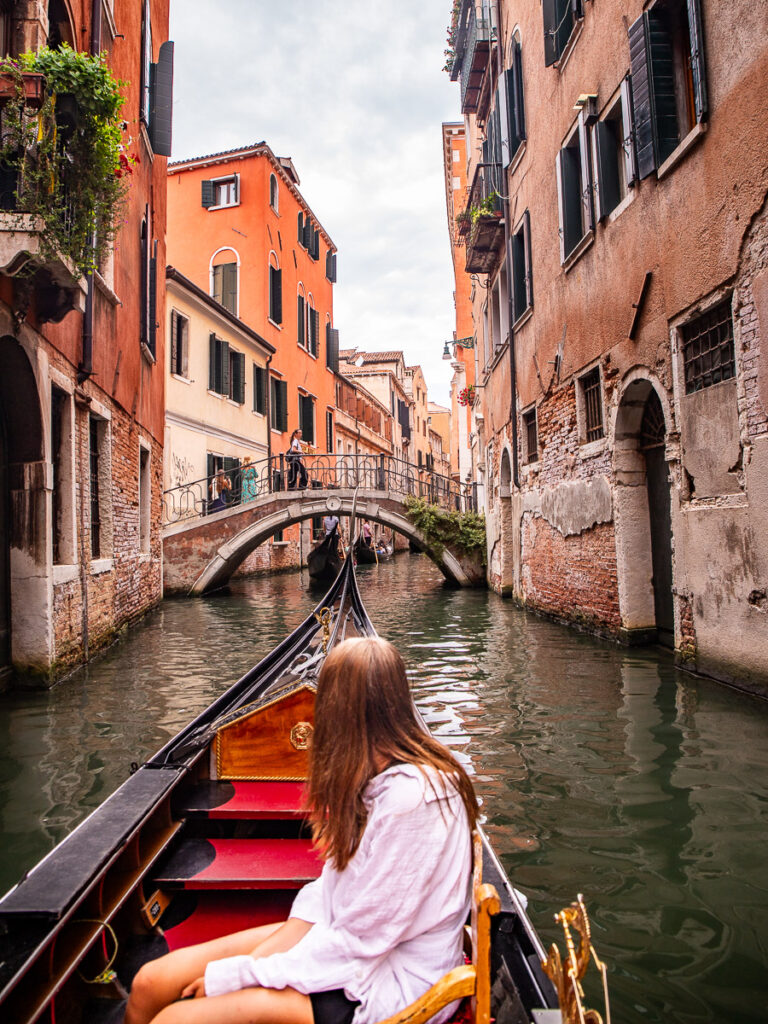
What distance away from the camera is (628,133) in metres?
5.89

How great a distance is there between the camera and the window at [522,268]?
9242 mm

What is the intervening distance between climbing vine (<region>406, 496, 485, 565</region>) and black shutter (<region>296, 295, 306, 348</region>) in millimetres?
8386

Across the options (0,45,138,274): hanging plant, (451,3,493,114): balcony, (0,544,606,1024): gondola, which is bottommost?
(0,544,606,1024): gondola

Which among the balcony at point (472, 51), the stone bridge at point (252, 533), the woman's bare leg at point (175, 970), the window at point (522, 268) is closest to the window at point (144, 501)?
the stone bridge at point (252, 533)

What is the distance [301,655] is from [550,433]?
5.27 m

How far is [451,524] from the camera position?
13.4 m

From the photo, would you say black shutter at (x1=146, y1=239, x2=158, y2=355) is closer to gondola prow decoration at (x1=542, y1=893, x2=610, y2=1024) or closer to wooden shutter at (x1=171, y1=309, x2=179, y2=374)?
wooden shutter at (x1=171, y1=309, x2=179, y2=374)

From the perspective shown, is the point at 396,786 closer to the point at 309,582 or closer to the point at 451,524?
the point at 451,524

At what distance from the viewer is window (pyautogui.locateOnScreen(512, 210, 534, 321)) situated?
30.3ft

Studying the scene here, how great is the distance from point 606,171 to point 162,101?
18.8 feet

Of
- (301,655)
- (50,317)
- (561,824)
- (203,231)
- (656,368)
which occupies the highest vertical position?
(203,231)

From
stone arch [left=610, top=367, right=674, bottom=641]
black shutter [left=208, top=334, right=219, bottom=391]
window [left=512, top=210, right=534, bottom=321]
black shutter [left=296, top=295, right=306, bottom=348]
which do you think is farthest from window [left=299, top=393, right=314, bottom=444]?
stone arch [left=610, top=367, right=674, bottom=641]

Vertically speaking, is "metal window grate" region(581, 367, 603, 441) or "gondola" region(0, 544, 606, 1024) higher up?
"metal window grate" region(581, 367, 603, 441)

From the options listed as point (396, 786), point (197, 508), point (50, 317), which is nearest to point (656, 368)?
point (50, 317)
